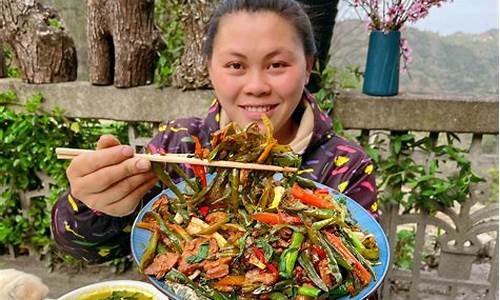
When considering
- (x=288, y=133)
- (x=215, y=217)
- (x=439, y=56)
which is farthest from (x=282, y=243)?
(x=439, y=56)

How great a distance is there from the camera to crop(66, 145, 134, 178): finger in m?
1.24

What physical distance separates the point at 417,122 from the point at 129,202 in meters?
1.93

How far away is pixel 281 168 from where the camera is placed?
1350mm

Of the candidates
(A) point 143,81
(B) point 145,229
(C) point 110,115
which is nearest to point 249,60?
(B) point 145,229

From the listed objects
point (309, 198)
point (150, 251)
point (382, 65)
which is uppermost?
point (382, 65)

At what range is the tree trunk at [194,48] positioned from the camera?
2520 mm

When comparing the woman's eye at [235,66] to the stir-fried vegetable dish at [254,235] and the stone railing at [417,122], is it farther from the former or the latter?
the stone railing at [417,122]

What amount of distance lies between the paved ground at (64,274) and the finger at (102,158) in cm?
239

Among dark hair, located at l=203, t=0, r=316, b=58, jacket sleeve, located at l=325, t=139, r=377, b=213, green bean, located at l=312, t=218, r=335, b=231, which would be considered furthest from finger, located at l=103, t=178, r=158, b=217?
jacket sleeve, located at l=325, t=139, r=377, b=213

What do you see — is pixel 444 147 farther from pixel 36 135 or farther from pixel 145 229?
pixel 36 135

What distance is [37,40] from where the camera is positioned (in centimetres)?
268

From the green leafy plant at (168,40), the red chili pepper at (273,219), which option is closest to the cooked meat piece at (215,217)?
the red chili pepper at (273,219)

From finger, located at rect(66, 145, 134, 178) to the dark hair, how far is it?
31.0 inches

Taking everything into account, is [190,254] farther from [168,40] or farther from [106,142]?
[168,40]
